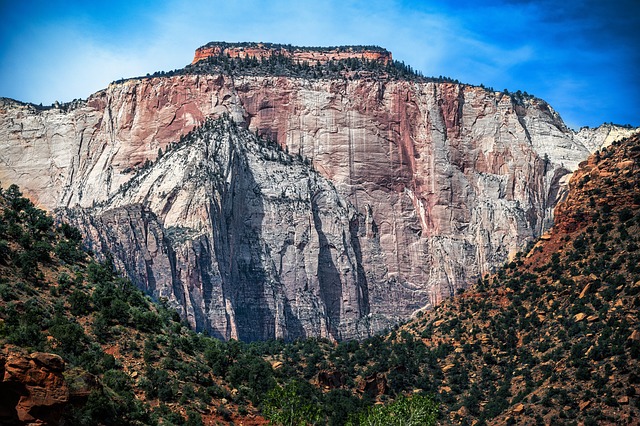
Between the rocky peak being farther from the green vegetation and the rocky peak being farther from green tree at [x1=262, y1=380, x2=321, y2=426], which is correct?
green tree at [x1=262, y1=380, x2=321, y2=426]

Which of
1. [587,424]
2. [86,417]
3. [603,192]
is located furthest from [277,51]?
[86,417]

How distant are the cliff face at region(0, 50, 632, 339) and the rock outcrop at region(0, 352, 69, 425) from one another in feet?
306

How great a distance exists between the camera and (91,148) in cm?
17475

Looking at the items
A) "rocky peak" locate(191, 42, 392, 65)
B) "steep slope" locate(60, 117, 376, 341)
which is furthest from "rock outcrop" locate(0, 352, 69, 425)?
"rocky peak" locate(191, 42, 392, 65)

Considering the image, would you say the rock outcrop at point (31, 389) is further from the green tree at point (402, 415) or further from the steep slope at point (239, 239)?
the steep slope at point (239, 239)

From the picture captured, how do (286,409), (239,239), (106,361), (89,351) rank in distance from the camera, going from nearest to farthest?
(89,351)
(106,361)
(286,409)
(239,239)

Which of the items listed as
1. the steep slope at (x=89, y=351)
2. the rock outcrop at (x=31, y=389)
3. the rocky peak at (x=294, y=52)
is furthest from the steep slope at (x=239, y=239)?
the rock outcrop at (x=31, y=389)

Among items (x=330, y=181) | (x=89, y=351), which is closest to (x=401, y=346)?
(x=89, y=351)

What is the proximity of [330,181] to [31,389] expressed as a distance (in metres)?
116

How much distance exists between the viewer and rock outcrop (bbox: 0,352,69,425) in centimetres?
5025

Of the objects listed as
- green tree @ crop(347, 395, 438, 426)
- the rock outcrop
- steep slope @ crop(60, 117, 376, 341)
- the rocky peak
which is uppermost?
the rocky peak

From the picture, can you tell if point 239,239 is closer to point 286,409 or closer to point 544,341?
point 544,341

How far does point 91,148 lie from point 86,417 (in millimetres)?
122040

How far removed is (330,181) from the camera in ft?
542
